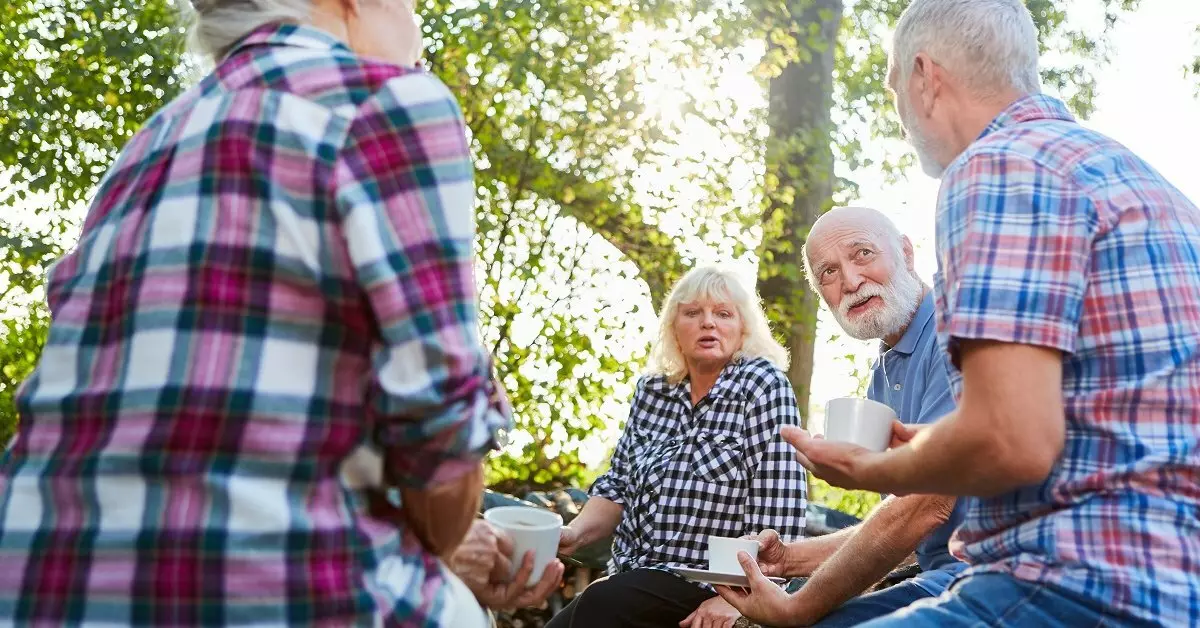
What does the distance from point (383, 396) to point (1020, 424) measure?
2.55 ft

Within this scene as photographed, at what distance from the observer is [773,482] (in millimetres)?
3432

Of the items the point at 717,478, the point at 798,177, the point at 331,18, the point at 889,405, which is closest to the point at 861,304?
the point at 889,405

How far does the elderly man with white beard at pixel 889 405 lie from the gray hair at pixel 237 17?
1.60m

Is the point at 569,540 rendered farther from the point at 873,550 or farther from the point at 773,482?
the point at 873,550

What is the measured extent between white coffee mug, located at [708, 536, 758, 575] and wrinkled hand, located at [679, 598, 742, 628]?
1.94 feet

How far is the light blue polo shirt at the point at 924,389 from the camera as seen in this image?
2449 millimetres

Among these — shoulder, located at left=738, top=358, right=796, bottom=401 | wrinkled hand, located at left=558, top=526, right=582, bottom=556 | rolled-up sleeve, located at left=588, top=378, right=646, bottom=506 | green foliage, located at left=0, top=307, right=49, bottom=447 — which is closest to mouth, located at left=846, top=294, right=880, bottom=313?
shoulder, located at left=738, top=358, right=796, bottom=401

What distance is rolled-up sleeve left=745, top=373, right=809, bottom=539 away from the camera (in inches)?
135

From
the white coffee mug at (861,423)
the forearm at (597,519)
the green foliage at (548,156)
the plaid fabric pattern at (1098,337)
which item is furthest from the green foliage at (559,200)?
the plaid fabric pattern at (1098,337)

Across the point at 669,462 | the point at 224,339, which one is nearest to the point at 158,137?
the point at 224,339

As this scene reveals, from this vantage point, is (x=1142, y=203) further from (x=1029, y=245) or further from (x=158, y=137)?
(x=158, y=137)

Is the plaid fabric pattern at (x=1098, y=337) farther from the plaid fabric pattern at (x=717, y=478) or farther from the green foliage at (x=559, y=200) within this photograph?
the green foliage at (x=559, y=200)

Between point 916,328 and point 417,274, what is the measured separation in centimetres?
195

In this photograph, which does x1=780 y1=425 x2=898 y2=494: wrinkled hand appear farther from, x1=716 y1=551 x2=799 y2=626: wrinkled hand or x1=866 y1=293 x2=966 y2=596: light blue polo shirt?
x1=716 y1=551 x2=799 y2=626: wrinkled hand
